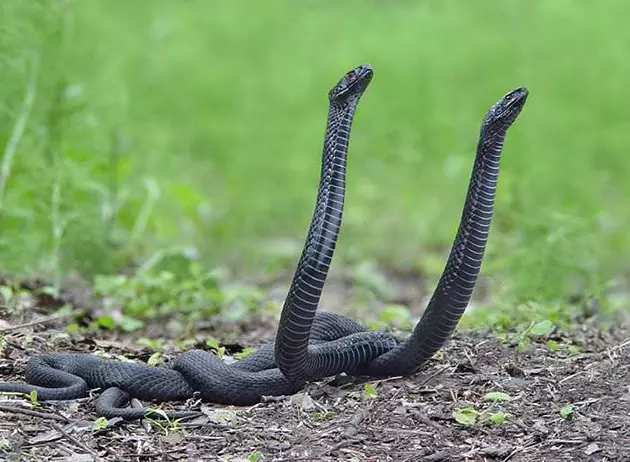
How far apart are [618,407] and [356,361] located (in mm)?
1305

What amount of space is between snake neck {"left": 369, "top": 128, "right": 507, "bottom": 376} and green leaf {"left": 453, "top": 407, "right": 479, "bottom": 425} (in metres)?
0.42

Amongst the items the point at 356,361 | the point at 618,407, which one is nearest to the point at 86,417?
the point at 356,361

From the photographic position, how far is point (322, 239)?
453 cm

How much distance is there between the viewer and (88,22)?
9375 millimetres

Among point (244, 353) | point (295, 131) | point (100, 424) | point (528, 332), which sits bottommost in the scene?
point (100, 424)

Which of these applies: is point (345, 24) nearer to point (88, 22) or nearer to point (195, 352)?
point (88, 22)

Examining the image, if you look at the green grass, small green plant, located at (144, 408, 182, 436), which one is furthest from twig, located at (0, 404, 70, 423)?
the green grass

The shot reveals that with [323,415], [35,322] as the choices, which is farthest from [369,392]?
[35,322]

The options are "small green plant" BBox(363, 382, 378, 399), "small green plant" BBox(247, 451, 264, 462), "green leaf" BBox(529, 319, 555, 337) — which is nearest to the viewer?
"small green plant" BBox(247, 451, 264, 462)

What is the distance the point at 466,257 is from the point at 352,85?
99 cm

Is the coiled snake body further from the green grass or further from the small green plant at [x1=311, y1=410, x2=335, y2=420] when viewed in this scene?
the green grass

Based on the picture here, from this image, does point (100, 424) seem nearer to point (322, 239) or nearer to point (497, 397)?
point (322, 239)

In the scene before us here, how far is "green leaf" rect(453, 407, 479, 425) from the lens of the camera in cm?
448

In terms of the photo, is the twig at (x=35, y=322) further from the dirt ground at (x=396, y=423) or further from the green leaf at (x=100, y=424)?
the green leaf at (x=100, y=424)
